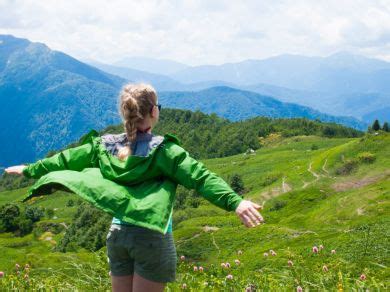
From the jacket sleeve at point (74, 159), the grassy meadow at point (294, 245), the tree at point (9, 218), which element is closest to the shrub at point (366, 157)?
the grassy meadow at point (294, 245)

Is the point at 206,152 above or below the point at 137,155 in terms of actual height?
below

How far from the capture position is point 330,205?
37.0 m

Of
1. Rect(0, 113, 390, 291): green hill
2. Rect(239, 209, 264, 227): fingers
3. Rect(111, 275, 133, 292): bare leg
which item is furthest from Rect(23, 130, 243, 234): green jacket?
Rect(0, 113, 390, 291): green hill

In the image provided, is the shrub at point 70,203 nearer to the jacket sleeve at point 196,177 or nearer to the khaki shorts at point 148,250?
the khaki shorts at point 148,250

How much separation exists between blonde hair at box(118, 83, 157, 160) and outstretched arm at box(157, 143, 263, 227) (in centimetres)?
60

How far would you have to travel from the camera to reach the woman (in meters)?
5.99

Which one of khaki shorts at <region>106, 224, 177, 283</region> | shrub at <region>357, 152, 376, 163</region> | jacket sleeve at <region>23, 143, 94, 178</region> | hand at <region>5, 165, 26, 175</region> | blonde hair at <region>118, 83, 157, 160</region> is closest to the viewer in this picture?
khaki shorts at <region>106, 224, 177, 283</region>

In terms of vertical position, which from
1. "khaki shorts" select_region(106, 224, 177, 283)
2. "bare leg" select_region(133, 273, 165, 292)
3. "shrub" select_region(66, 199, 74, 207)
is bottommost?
"shrub" select_region(66, 199, 74, 207)

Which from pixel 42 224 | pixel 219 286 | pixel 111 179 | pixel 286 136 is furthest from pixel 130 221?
pixel 286 136

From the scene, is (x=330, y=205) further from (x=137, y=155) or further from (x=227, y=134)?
(x=227, y=134)

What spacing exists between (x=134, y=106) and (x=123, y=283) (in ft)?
8.14

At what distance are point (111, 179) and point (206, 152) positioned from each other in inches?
7062

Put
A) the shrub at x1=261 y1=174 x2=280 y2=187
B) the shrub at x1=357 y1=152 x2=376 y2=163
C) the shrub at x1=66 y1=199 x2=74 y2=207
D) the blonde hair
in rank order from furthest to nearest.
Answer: the shrub at x1=66 y1=199 x2=74 y2=207 → the shrub at x1=261 y1=174 x2=280 y2=187 → the shrub at x1=357 y1=152 x2=376 y2=163 → the blonde hair

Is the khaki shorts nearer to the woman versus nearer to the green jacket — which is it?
the woman
